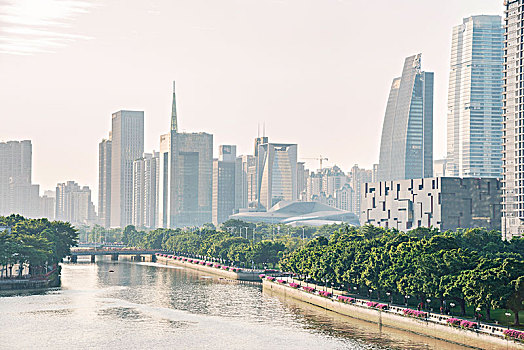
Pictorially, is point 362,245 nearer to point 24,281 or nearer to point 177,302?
point 177,302

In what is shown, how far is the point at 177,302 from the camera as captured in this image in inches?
4904

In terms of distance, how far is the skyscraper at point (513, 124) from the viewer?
17550 centimetres

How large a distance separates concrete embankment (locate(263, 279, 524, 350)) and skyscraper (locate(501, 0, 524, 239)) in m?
72.6

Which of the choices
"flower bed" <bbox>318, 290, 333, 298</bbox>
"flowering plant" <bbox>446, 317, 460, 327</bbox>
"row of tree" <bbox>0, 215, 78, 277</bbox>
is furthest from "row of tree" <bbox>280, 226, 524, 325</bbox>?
"row of tree" <bbox>0, 215, 78, 277</bbox>

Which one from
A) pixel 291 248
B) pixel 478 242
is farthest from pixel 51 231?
pixel 478 242

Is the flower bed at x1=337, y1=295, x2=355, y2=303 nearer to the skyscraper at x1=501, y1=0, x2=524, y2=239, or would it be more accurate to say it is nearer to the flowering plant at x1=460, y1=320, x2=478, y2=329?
the flowering plant at x1=460, y1=320, x2=478, y2=329

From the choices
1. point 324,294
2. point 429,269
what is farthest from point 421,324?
point 324,294

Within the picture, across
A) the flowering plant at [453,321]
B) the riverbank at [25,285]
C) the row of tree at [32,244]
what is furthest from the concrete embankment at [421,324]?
the row of tree at [32,244]

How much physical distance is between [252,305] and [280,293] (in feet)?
56.0

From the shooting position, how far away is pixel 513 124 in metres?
178

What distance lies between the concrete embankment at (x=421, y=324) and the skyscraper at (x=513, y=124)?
Answer: 72558 mm

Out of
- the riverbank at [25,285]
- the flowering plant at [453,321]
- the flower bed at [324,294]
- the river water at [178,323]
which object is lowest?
the river water at [178,323]

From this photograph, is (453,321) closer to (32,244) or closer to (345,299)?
(345,299)

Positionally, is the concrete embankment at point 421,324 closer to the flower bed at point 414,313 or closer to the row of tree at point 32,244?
the flower bed at point 414,313
